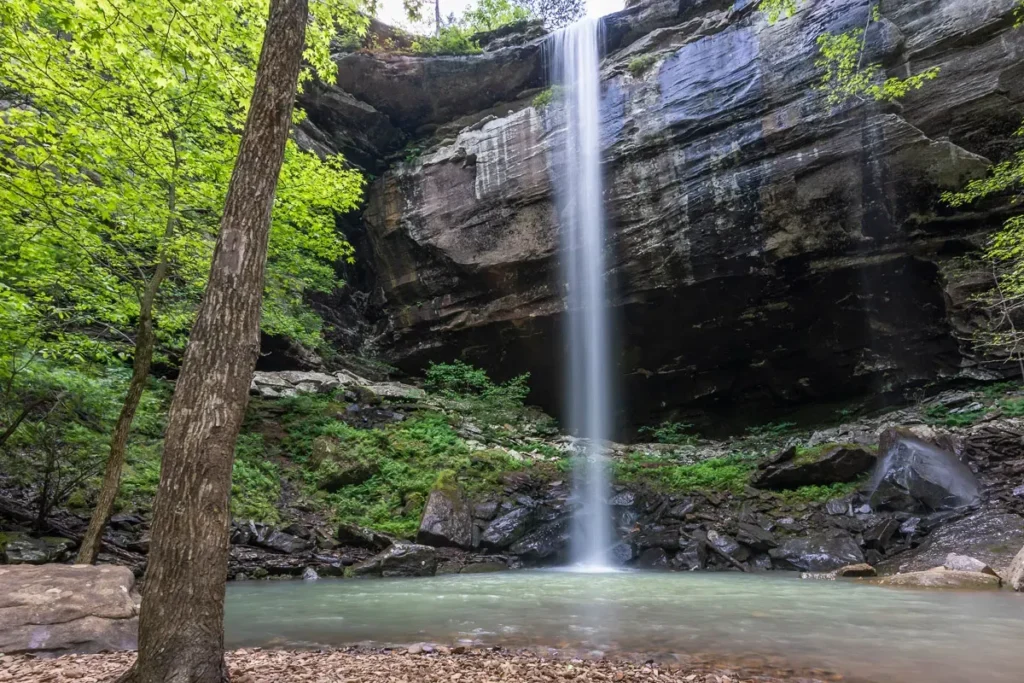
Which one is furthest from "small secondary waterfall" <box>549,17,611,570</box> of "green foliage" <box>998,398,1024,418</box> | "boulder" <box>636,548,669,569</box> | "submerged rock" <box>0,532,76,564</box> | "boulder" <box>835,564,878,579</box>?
"submerged rock" <box>0,532,76,564</box>

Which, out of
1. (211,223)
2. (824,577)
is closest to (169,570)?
(211,223)

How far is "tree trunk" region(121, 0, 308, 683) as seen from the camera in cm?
286

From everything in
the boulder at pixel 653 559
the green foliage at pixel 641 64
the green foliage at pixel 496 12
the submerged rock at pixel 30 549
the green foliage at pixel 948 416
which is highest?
the green foliage at pixel 496 12

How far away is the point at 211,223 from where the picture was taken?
783 cm

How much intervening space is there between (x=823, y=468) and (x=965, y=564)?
13.5 feet

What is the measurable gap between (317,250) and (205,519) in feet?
23.2

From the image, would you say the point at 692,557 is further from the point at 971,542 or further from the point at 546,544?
the point at 971,542

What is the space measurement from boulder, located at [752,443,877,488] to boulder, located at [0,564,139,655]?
11.5 meters

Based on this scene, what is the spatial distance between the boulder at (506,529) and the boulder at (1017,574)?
24.3 feet

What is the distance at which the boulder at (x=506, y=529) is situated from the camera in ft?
35.7

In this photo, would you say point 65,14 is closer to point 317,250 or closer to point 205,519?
point 317,250

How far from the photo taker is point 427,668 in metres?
3.50

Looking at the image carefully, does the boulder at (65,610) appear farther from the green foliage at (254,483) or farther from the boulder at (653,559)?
the boulder at (653,559)

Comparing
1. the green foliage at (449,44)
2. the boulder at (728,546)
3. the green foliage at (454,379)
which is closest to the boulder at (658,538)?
the boulder at (728,546)
